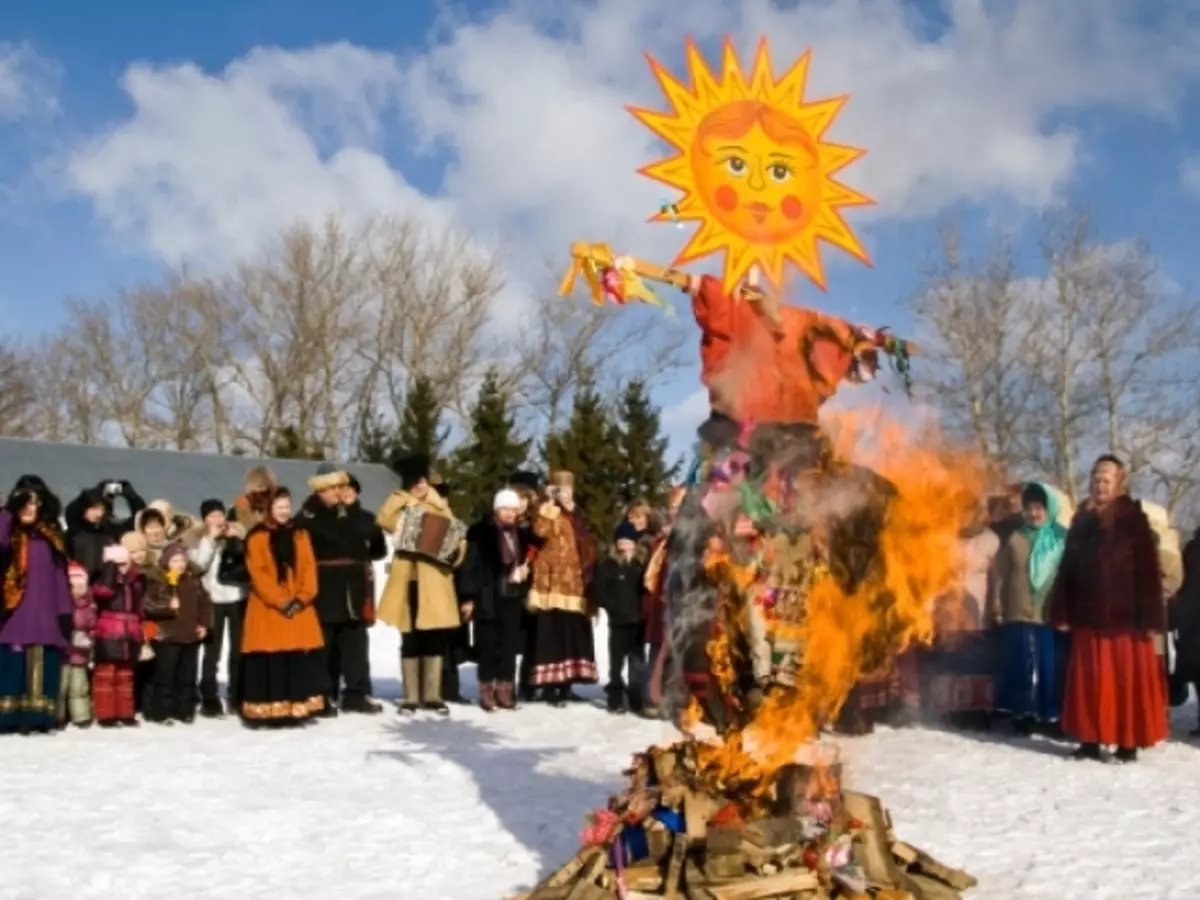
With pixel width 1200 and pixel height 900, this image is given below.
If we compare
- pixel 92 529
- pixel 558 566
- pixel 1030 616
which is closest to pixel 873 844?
pixel 1030 616

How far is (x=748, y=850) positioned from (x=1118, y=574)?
428 centimetres

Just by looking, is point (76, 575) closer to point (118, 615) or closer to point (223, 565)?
point (118, 615)

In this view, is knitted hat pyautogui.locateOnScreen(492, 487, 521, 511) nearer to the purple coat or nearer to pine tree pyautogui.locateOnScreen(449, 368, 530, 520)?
the purple coat

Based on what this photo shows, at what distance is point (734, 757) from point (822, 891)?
0.60 meters

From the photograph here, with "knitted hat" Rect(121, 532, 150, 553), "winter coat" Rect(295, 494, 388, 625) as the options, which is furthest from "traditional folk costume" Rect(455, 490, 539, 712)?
"knitted hat" Rect(121, 532, 150, 553)

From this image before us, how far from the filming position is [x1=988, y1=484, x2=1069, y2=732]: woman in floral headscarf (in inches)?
362

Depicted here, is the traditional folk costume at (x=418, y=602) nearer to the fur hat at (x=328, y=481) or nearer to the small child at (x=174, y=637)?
the fur hat at (x=328, y=481)

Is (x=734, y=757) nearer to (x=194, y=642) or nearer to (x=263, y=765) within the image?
(x=263, y=765)

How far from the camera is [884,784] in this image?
730cm

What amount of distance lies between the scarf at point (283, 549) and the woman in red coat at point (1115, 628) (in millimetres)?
5499

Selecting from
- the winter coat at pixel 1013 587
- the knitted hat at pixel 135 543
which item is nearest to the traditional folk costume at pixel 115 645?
→ the knitted hat at pixel 135 543

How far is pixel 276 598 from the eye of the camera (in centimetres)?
930

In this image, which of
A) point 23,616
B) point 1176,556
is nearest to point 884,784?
point 1176,556

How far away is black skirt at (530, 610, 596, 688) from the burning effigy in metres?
5.24
